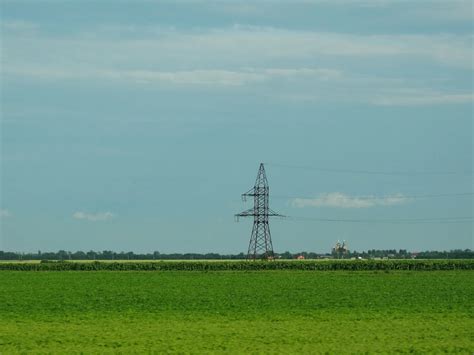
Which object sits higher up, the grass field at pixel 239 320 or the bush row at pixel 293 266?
the bush row at pixel 293 266

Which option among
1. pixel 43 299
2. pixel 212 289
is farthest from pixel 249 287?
pixel 43 299

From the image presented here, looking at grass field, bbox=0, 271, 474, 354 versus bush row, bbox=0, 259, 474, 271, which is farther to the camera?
bush row, bbox=0, 259, 474, 271

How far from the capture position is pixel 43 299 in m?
46.6

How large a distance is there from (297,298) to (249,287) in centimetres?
1158

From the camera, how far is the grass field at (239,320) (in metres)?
26.0

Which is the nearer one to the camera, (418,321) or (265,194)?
(418,321)

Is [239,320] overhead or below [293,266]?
below

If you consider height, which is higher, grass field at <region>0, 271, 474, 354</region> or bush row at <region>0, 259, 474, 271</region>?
bush row at <region>0, 259, 474, 271</region>

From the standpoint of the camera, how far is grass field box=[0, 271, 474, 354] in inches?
1024

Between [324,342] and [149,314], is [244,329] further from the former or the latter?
[149,314]

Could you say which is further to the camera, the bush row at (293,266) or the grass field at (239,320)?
the bush row at (293,266)

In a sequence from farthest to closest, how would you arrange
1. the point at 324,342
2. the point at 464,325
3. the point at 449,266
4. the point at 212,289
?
the point at 449,266, the point at 212,289, the point at 464,325, the point at 324,342

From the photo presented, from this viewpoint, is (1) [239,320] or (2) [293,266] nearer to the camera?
(1) [239,320]

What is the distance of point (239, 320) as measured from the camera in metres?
33.9
